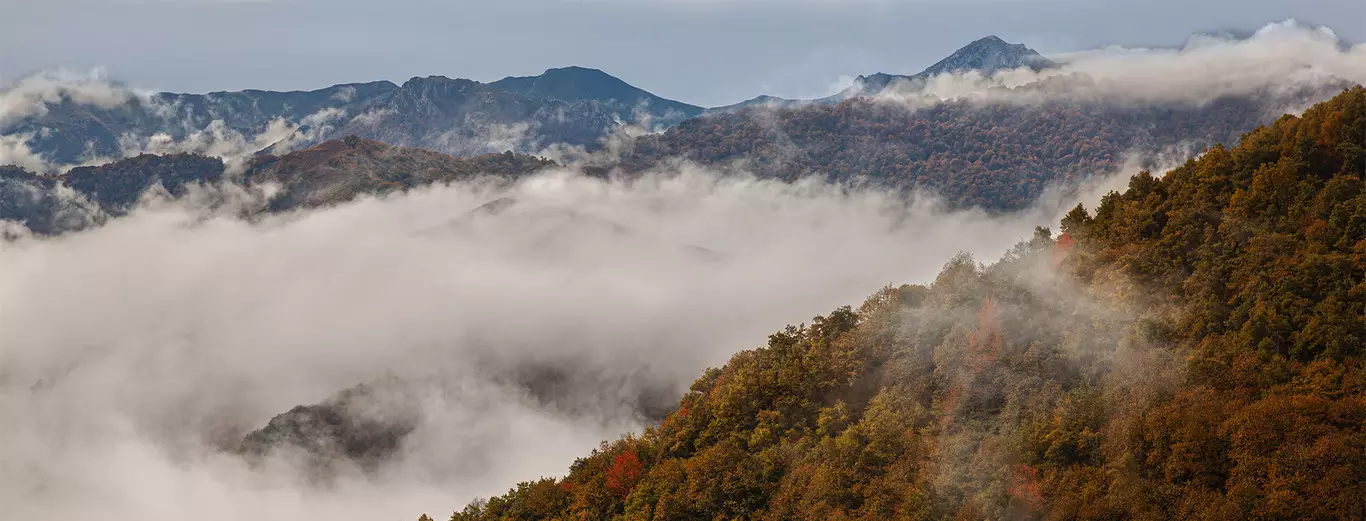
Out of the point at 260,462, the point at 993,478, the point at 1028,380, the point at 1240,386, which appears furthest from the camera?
the point at 260,462

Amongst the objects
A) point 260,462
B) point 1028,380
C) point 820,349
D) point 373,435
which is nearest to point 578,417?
point 373,435

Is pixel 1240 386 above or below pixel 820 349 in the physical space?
below

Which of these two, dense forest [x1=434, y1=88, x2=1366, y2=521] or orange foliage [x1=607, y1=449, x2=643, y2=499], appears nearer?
dense forest [x1=434, y1=88, x2=1366, y2=521]

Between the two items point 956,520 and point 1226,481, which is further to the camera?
point 956,520

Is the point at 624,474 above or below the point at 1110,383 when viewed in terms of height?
above

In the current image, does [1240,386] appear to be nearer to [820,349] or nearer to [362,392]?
[820,349]

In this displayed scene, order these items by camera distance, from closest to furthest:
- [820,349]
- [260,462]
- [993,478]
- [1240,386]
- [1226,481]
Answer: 1. [1226,481]
2. [1240,386]
3. [993,478]
4. [820,349]
5. [260,462]

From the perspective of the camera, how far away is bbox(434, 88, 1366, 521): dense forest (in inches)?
1394

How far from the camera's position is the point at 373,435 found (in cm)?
18588

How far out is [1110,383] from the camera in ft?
138

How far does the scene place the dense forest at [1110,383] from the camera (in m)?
35.4

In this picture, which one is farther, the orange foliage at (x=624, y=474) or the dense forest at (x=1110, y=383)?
the orange foliage at (x=624, y=474)

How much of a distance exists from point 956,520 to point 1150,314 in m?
13.8

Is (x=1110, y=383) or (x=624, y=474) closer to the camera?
(x=1110, y=383)
